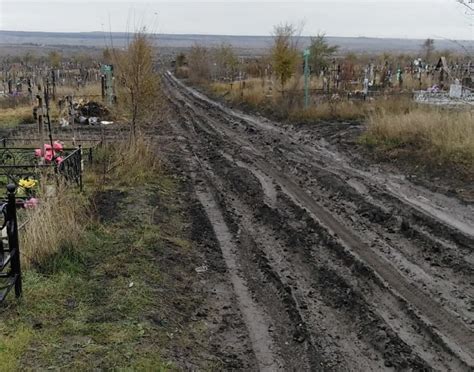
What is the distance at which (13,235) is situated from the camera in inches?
219

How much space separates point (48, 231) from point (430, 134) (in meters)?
10.4

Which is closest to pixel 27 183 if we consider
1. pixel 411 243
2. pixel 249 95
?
pixel 411 243

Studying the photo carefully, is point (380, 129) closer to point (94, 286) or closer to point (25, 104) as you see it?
point (94, 286)

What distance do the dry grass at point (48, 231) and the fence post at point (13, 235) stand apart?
81 centimetres

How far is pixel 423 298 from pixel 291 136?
1278 cm

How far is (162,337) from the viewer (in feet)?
17.1

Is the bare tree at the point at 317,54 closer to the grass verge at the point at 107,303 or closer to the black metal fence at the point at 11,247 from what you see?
the grass verge at the point at 107,303

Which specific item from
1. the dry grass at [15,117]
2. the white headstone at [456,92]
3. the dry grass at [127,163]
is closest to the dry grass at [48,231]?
the dry grass at [127,163]

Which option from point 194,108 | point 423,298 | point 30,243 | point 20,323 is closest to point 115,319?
point 20,323

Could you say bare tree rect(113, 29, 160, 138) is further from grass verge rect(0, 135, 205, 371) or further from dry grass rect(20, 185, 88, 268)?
dry grass rect(20, 185, 88, 268)

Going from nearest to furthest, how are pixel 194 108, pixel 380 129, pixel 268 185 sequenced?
pixel 268 185 → pixel 380 129 → pixel 194 108

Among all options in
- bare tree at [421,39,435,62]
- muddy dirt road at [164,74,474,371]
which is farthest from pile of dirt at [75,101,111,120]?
bare tree at [421,39,435,62]

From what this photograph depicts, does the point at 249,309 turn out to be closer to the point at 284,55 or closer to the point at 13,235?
the point at 13,235

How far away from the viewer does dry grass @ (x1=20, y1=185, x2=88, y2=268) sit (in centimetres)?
654
